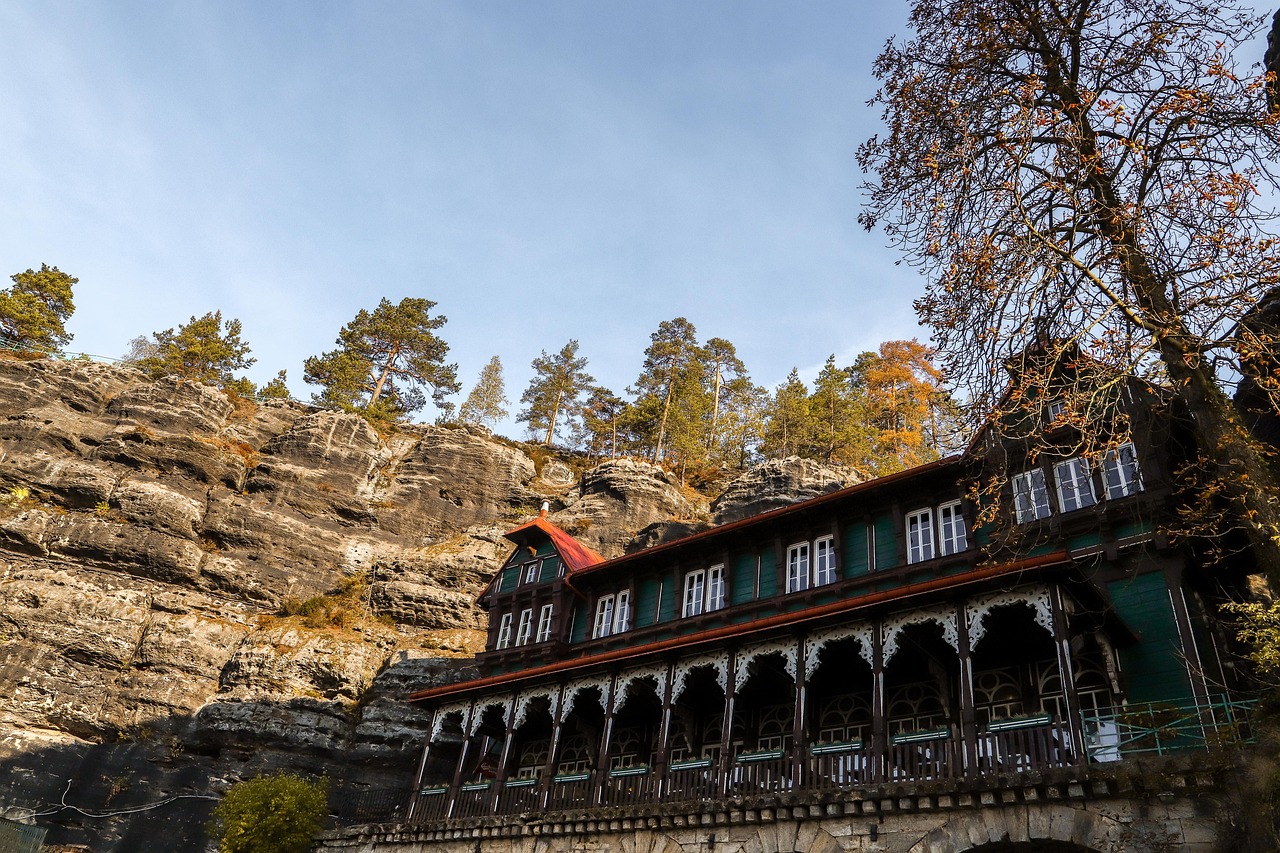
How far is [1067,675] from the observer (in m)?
16.4

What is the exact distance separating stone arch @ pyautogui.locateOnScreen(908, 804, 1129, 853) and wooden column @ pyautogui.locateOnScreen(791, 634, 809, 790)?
10.8ft

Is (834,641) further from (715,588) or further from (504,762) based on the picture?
(504,762)

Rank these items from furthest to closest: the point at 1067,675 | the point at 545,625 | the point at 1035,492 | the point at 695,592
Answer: the point at 545,625 < the point at 695,592 < the point at 1035,492 < the point at 1067,675

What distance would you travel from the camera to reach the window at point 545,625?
3250 cm

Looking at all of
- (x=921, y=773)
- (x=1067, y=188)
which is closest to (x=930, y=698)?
(x=921, y=773)

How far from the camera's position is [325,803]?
28.5m

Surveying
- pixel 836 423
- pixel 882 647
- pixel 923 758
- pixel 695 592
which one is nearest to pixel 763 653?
pixel 882 647

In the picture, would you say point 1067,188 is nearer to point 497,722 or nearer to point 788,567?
point 788,567

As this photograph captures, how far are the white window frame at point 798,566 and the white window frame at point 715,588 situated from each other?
256 cm

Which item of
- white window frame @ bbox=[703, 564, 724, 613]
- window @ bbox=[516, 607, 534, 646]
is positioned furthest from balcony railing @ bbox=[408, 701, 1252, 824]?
window @ bbox=[516, 607, 534, 646]

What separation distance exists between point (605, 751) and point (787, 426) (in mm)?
37237

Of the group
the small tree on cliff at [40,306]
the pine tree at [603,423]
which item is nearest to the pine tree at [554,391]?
the pine tree at [603,423]

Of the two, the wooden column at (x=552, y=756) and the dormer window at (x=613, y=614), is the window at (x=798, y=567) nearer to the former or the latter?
the dormer window at (x=613, y=614)

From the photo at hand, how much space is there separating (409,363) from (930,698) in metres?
53.2
